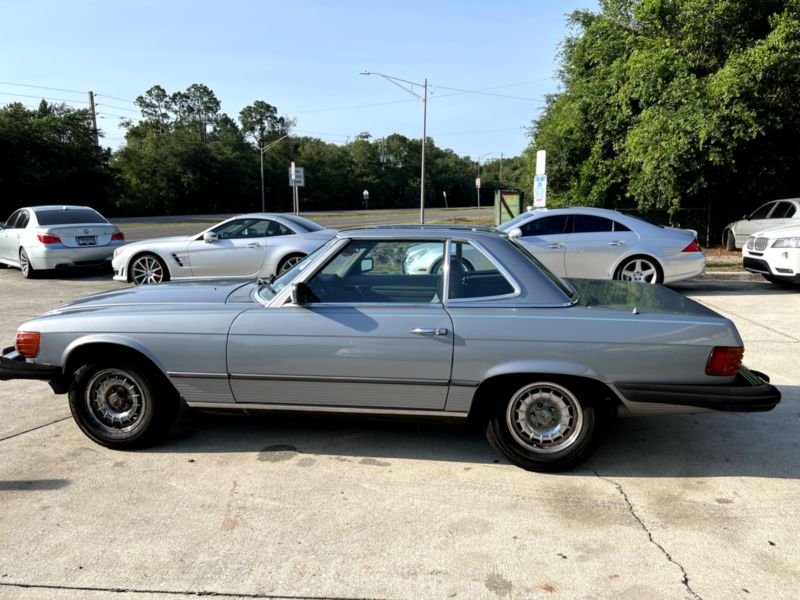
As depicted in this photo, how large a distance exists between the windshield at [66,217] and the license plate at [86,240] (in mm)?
410

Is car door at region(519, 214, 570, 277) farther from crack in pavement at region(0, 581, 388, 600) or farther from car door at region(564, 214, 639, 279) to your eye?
crack in pavement at region(0, 581, 388, 600)

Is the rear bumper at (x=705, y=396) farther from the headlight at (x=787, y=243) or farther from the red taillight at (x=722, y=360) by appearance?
the headlight at (x=787, y=243)

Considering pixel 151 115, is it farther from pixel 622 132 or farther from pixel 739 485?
pixel 739 485

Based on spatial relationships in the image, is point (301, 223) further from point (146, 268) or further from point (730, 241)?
point (730, 241)

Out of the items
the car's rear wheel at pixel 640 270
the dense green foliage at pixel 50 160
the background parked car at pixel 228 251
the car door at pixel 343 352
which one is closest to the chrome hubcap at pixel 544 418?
the car door at pixel 343 352

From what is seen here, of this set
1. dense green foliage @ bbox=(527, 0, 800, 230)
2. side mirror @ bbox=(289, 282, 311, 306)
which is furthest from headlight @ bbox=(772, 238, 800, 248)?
side mirror @ bbox=(289, 282, 311, 306)

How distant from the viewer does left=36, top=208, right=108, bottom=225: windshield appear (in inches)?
488

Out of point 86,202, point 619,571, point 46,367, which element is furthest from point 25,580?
point 86,202

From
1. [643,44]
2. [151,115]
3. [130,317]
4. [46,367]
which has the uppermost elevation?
[151,115]

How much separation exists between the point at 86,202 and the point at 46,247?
→ 44.6m

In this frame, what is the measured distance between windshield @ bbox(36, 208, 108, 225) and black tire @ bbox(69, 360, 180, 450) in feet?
32.5

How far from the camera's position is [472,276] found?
152 inches

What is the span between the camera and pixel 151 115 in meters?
79.2

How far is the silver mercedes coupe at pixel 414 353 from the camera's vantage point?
3.56 m
